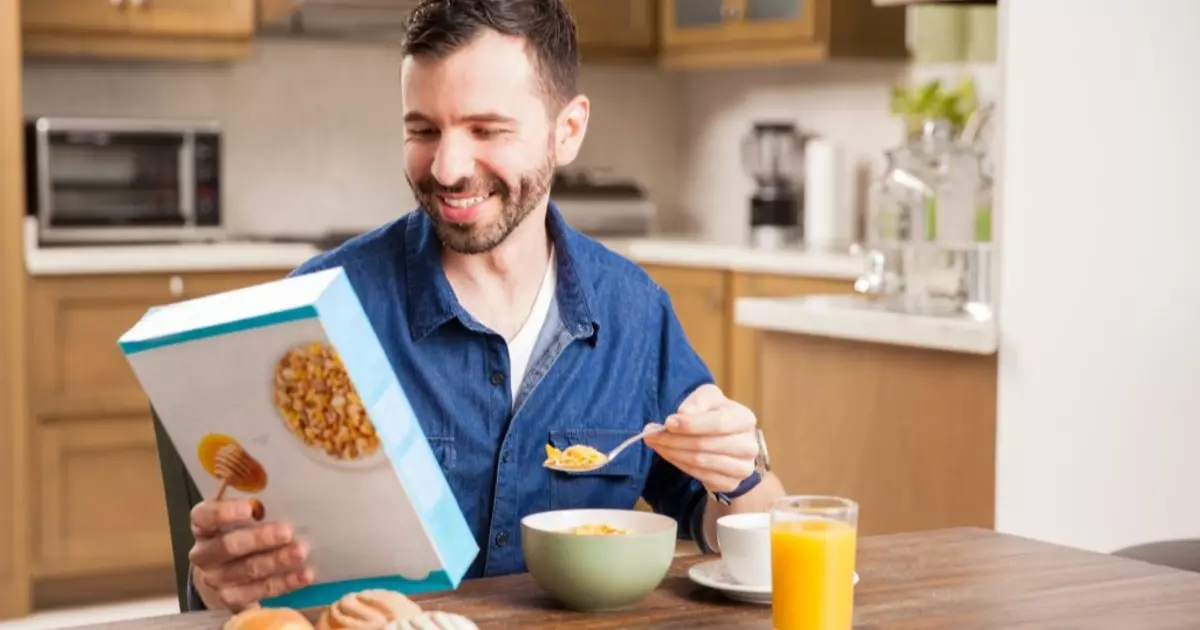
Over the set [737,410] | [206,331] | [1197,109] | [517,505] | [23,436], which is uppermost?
[1197,109]

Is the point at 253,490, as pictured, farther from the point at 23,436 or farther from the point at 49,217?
the point at 49,217

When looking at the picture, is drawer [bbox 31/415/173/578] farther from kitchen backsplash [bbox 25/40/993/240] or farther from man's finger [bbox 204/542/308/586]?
man's finger [bbox 204/542/308/586]

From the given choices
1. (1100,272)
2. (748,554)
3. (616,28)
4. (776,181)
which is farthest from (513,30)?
(616,28)

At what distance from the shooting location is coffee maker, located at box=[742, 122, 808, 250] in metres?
4.75

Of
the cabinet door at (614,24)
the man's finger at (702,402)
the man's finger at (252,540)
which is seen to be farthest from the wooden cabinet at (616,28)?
the man's finger at (252,540)

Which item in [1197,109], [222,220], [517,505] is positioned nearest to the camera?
[517,505]

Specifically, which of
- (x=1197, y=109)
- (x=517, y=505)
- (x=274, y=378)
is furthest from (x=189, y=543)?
(x=1197, y=109)

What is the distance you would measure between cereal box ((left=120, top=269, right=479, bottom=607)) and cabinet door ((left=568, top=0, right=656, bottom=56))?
12.9ft

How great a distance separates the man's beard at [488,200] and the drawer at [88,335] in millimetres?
2571

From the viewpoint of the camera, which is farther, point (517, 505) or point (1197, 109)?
point (1197, 109)

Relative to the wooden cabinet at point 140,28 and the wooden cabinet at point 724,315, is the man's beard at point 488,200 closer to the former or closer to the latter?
the wooden cabinet at point 724,315

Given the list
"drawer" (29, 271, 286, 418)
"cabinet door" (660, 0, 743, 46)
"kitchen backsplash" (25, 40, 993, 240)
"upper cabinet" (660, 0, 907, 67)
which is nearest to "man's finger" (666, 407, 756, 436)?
"drawer" (29, 271, 286, 418)

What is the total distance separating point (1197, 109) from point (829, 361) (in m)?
0.92

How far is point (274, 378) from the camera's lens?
1.17 m
